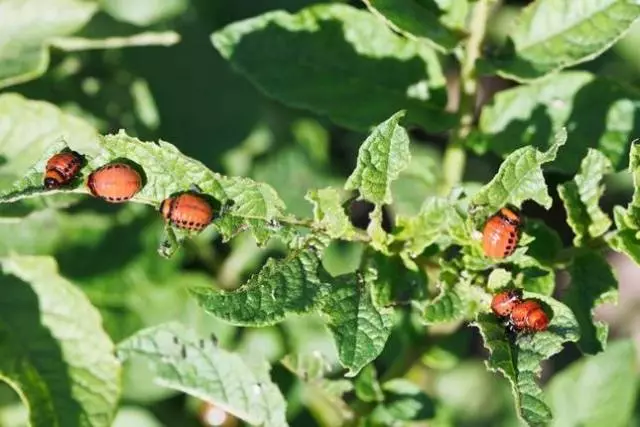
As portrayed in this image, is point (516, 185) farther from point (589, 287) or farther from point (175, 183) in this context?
point (175, 183)

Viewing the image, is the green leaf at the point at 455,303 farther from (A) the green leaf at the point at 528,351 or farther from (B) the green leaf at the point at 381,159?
(B) the green leaf at the point at 381,159

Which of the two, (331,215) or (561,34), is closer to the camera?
(331,215)

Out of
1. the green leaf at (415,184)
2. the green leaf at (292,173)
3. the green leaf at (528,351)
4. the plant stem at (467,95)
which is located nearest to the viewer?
the green leaf at (528,351)

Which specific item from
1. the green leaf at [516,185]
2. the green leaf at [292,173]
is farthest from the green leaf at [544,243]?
the green leaf at [292,173]

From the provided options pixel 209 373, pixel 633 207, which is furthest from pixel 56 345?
pixel 633 207

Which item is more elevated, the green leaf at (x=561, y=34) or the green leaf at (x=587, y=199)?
the green leaf at (x=561, y=34)

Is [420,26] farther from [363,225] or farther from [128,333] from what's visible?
[363,225]

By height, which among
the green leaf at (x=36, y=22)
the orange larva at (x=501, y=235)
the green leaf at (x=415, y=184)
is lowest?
the green leaf at (x=415, y=184)
